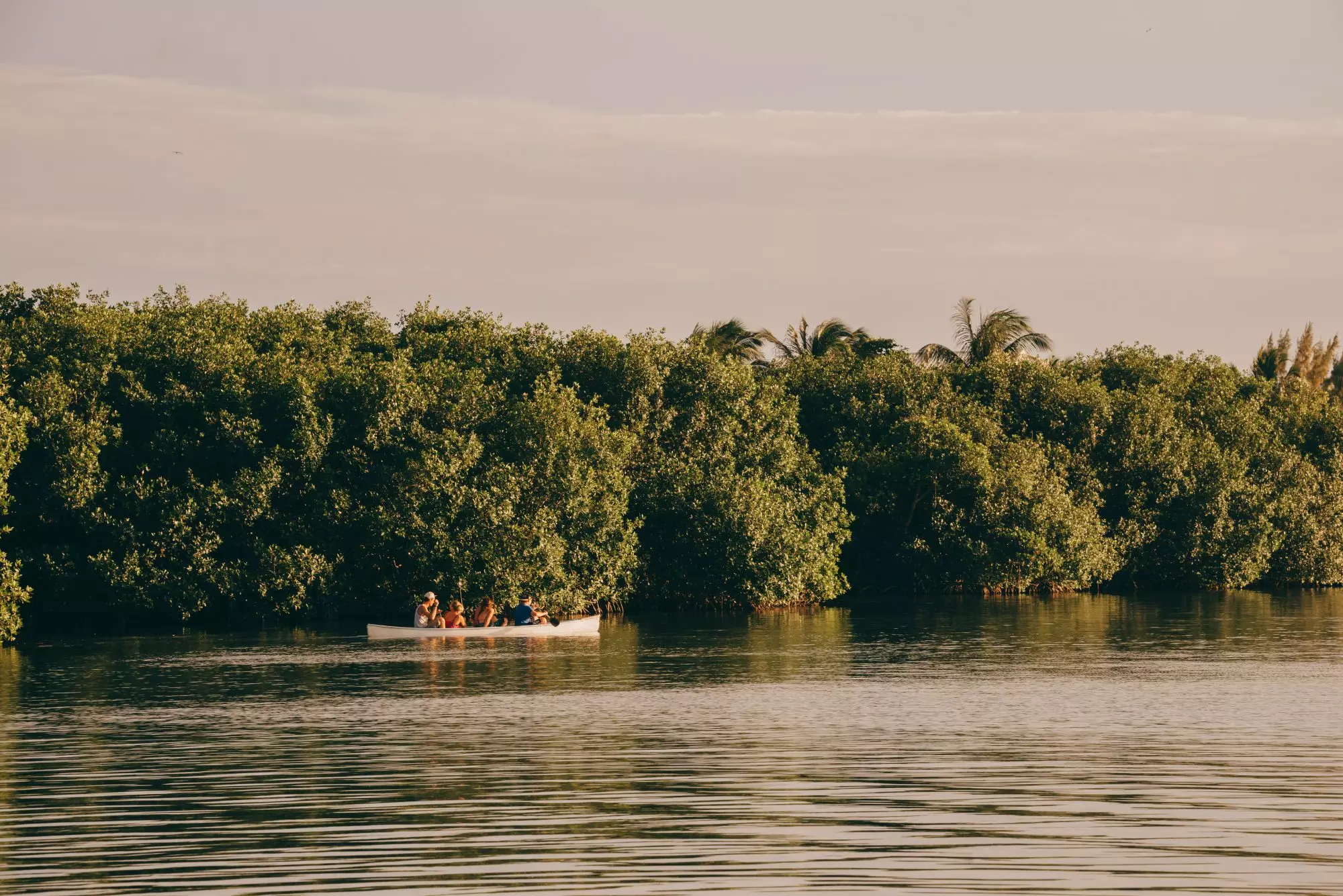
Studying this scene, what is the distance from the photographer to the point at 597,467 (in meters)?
62.8

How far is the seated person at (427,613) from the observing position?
168 ft

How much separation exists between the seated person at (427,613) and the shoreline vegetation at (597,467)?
18.7ft

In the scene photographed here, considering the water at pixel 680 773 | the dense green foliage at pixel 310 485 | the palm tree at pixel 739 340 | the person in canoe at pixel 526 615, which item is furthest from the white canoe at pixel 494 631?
the palm tree at pixel 739 340

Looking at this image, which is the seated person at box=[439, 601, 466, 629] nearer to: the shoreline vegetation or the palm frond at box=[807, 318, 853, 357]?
the shoreline vegetation

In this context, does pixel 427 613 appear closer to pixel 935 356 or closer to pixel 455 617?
pixel 455 617

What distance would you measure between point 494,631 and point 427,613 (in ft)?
8.37

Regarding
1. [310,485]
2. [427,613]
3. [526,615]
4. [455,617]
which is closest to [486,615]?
[455,617]

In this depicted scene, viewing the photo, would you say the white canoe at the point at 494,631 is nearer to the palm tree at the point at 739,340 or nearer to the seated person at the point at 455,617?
the seated person at the point at 455,617

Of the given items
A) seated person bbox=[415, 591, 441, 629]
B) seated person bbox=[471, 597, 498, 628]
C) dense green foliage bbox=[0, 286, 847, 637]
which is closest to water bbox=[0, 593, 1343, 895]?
seated person bbox=[415, 591, 441, 629]

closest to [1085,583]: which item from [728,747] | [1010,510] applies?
[1010,510]

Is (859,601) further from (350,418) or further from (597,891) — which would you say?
(597,891)

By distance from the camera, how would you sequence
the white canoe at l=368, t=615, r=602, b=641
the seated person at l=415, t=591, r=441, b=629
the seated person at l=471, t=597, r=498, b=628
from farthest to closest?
1. the seated person at l=471, t=597, r=498, b=628
2. the seated person at l=415, t=591, r=441, b=629
3. the white canoe at l=368, t=615, r=602, b=641

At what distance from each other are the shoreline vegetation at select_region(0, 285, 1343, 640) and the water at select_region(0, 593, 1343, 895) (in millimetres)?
13066

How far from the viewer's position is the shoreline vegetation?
56312mm
